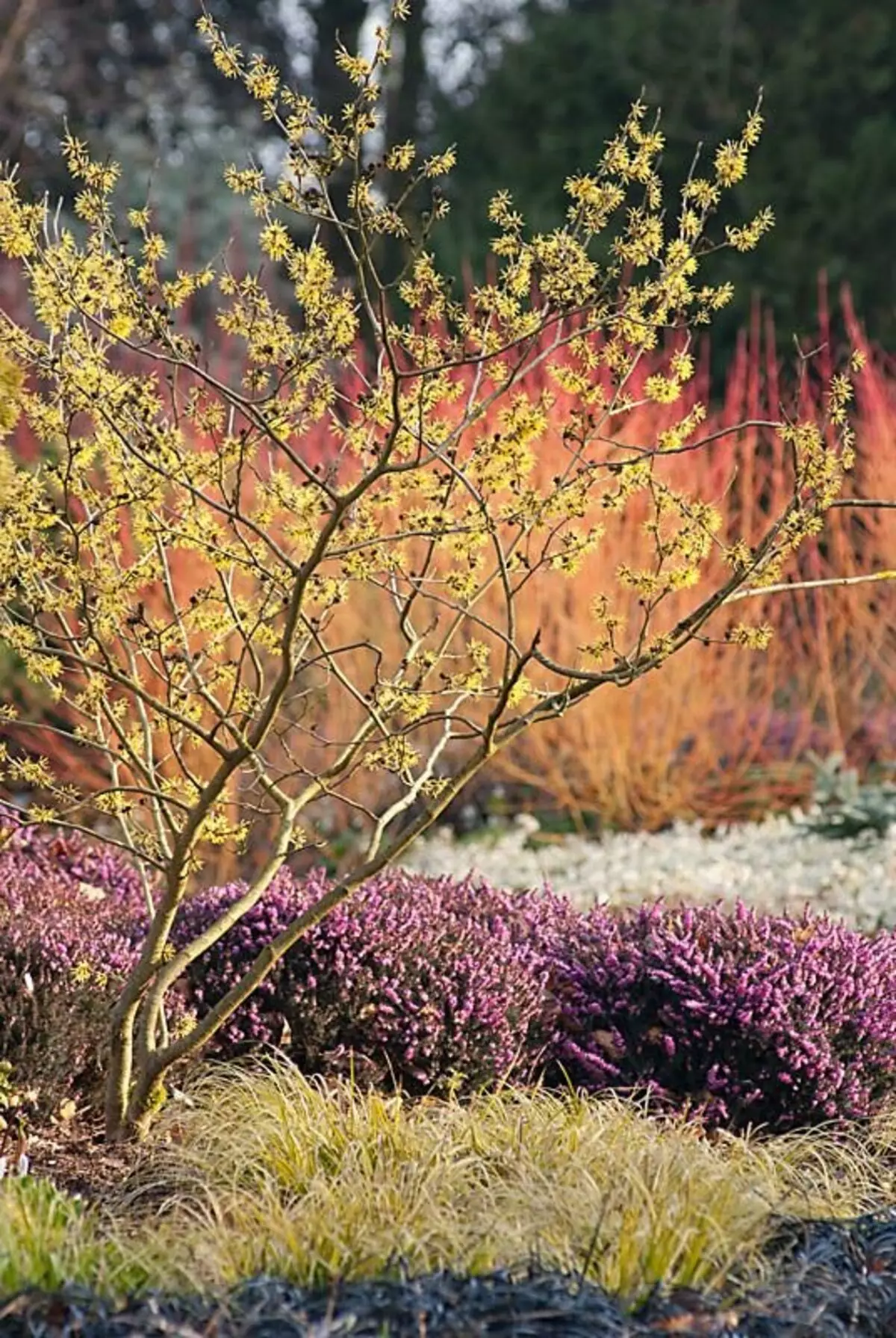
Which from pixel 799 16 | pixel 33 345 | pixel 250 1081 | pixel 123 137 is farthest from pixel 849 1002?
pixel 123 137

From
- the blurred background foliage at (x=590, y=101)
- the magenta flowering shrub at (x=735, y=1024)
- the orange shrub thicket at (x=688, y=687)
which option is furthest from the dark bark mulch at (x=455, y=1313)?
the blurred background foliage at (x=590, y=101)

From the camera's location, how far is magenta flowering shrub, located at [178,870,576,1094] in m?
3.97

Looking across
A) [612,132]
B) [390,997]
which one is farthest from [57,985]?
[612,132]

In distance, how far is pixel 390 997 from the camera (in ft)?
13.1

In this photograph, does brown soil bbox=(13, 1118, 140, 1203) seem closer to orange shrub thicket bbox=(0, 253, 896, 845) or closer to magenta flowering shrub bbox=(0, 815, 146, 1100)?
magenta flowering shrub bbox=(0, 815, 146, 1100)

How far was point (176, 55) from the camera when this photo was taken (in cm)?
1720

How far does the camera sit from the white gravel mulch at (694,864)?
6.06 metres

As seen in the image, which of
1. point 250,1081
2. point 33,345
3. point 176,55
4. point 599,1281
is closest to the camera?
point 599,1281

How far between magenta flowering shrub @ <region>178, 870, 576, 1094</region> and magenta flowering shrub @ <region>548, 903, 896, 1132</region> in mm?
134

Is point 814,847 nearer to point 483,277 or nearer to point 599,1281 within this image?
point 599,1281

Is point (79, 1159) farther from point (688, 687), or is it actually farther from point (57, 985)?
point (688, 687)

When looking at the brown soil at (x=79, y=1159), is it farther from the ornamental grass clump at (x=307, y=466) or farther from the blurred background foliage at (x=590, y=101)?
the blurred background foliage at (x=590, y=101)

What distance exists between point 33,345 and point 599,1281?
194cm

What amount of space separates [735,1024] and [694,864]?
2.88m
